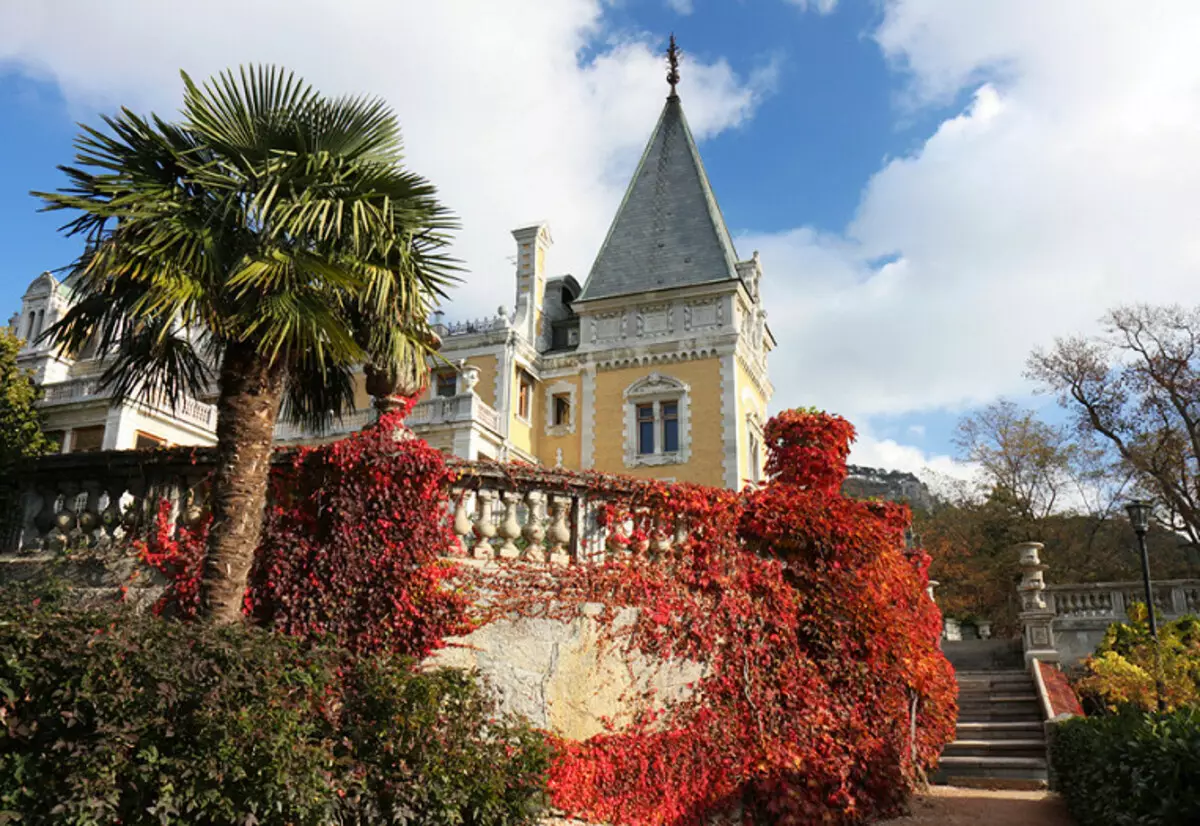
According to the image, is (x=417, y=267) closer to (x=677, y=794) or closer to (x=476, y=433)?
(x=677, y=794)

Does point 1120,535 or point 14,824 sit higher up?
point 1120,535

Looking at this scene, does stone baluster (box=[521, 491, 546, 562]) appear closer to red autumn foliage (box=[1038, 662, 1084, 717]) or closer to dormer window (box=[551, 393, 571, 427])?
red autumn foliage (box=[1038, 662, 1084, 717])

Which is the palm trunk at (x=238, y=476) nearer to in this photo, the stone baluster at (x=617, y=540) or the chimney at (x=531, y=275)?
the stone baluster at (x=617, y=540)

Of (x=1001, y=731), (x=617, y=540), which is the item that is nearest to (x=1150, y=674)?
(x=1001, y=731)

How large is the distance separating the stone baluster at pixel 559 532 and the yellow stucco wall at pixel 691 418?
20.9 meters

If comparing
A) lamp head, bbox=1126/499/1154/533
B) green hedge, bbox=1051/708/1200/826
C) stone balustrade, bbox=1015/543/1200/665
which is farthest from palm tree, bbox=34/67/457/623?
stone balustrade, bbox=1015/543/1200/665

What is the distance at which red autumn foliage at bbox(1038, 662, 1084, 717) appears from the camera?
45.6ft

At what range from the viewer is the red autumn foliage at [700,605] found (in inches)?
289

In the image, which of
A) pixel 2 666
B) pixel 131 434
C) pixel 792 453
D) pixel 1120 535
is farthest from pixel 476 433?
pixel 1120 535

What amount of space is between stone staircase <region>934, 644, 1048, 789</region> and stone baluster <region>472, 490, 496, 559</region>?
792cm

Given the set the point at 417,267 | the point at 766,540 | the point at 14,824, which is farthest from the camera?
the point at 766,540

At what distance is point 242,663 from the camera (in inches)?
219

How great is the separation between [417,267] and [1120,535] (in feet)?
110

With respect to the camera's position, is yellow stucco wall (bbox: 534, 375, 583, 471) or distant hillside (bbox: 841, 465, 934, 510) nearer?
yellow stucco wall (bbox: 534, 375, 583, 471)
